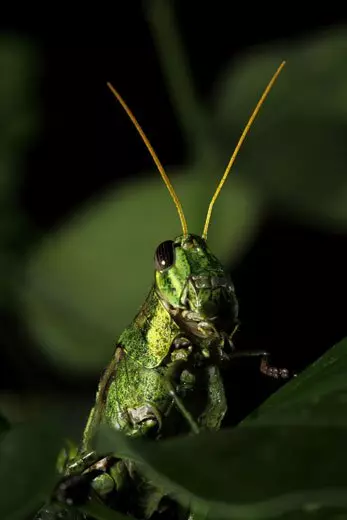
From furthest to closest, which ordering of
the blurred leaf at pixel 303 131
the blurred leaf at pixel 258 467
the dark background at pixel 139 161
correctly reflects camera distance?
the dark background at pixel 139 161 < the blurred leaf at pixel 303 131 < the blurred leaf at pixel 258 467

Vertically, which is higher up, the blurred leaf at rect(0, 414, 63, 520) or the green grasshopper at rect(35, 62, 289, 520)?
the blurred leaf at rect(0, 414, 63, 520)

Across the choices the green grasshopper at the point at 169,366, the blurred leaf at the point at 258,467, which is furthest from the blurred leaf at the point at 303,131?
the blurred leaf at the point at 258,467

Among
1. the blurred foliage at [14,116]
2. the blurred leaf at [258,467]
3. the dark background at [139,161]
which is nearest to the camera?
the blurred leaf at [258,467]

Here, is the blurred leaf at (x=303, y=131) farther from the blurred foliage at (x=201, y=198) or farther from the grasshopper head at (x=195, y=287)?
the grasshopper head at (x=195, y=287)

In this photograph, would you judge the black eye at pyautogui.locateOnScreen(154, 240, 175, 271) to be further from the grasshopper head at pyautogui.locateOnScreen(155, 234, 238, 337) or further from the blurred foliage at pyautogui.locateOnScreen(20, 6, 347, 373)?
the blurred foliage at pyautogui.locateOnScreen(20, 6, 347, 373)

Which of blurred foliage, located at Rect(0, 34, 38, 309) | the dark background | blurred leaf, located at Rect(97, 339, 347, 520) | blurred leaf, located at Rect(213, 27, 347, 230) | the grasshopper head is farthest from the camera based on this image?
blurred foliage, located at Rect(0, 34, 38, 309)

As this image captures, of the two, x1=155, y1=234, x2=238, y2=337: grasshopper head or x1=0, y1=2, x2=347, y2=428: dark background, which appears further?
x1=0, y1=2, x2=347, y2=428: dark background

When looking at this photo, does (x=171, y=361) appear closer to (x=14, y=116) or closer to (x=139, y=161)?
(x=139, y=161)

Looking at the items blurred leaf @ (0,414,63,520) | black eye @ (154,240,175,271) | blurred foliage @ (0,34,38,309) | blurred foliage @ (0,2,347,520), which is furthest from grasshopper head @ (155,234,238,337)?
blurred foliage @ (0,34,38,309)
